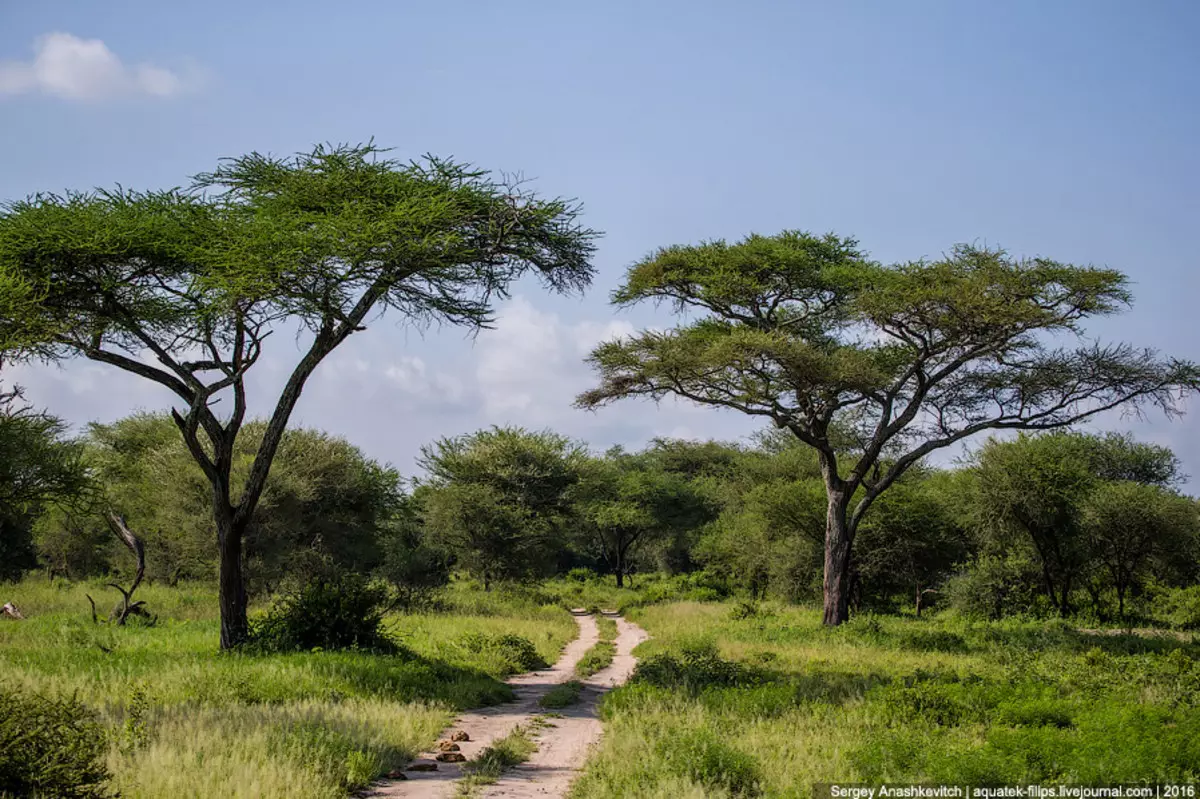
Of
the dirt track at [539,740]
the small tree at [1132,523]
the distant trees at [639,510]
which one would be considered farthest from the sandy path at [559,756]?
the distant trees at [639,510]

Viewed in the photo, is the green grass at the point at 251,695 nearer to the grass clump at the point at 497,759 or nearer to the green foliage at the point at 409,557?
the grass clump at the point at 497,759

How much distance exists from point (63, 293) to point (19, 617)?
11264mm

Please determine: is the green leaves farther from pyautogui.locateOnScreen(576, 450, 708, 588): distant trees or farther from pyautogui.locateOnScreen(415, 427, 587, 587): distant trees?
pyautogui.locateOnScreen(576, 450, 708, 588): distant trees

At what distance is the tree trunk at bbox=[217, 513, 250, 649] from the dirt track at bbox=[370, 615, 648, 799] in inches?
208

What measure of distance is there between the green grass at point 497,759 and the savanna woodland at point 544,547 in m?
0.09

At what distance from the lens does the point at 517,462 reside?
4241cm

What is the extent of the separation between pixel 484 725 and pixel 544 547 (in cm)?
2944

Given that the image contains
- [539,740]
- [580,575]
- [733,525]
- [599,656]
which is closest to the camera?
[539,740]

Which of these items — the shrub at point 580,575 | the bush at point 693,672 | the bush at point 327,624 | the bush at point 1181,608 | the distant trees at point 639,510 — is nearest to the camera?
the bush at point 693,672

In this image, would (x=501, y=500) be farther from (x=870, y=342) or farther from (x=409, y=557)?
(x=870, y=342)

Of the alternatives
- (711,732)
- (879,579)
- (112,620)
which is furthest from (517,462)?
(711,732)

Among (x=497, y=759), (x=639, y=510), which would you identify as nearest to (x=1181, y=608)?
(x=497, y=759)

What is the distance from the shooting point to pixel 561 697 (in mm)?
14234

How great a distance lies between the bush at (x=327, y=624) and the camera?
54.7 feet
